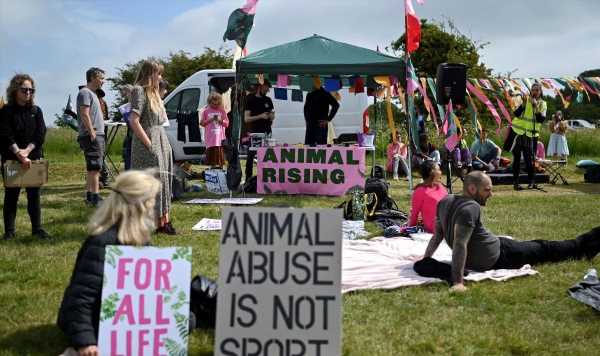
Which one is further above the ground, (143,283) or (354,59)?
(354,59)

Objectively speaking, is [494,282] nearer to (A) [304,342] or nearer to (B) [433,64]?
(A) [304,342]

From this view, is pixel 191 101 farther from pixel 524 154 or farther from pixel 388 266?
pixel 388 266

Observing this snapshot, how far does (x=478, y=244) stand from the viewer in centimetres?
552

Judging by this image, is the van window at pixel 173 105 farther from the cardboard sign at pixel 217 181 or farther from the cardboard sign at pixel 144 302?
the cardboard sign at pixel 144 302

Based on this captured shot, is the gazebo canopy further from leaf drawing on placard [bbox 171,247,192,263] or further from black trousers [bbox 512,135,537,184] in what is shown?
leaf drawing on placard [bbox 171,247,192,263]

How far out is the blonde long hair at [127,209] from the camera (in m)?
3.54

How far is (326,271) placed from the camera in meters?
3.31

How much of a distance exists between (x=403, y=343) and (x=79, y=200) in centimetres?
726

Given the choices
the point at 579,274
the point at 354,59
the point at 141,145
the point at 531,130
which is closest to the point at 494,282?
the point at 579,274

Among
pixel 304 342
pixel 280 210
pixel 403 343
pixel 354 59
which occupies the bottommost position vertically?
pixel 403 343

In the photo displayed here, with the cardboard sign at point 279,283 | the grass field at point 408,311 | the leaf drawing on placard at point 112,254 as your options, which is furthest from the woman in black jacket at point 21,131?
the cardboard sign at point 279,283

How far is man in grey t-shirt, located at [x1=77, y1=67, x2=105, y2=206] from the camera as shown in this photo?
8469 mm

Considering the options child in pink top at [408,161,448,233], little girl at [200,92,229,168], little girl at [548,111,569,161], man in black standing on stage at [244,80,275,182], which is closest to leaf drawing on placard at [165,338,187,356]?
child in pink top at [408,161,448,233]

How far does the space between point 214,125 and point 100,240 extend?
25.6 ft
